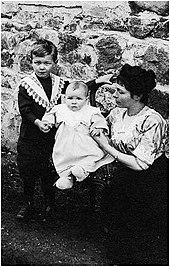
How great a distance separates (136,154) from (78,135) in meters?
0.42

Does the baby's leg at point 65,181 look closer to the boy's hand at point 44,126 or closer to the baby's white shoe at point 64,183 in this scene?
the baby's white shoe at point 64,183

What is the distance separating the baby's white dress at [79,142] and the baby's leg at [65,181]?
0.07 meters

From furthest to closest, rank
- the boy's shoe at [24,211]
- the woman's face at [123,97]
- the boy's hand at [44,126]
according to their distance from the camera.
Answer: the boy's shoe at [24,211] < the boy's hand at [44,126] < the woman's face at [123,97]

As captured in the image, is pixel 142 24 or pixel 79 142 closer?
pixel 79 142

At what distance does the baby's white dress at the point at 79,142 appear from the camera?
14.3 ft

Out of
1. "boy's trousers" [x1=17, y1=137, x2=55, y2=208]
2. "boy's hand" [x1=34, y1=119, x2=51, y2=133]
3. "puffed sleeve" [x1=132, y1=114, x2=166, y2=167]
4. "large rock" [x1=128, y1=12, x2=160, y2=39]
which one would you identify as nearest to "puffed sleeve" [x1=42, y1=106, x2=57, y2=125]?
"boy's hand" [x1=34, y1=119, x2=51, y2=133]

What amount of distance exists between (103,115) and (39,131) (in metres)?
0.51

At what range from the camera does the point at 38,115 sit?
4648 mm

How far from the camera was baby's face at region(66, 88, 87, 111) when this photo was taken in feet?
14.3

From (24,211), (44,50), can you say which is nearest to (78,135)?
(44,50)

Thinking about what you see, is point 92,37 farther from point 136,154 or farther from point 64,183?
point 64,183

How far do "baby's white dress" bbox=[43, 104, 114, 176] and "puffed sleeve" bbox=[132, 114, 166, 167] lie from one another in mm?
257

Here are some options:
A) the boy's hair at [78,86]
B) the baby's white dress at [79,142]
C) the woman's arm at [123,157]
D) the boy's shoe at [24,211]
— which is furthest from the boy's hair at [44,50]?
the boy's shoe at [24,211]

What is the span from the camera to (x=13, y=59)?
5.62 m
